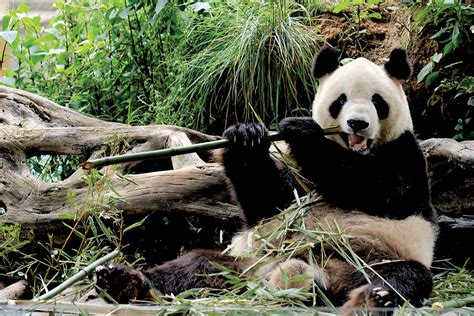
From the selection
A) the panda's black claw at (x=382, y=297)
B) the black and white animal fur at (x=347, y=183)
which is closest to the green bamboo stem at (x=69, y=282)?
the black and white animal fur at (x=347, y=183)

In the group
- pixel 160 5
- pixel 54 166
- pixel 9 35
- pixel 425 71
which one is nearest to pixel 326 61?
pixel 425 71

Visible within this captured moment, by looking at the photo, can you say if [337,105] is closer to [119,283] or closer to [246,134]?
[246,134]

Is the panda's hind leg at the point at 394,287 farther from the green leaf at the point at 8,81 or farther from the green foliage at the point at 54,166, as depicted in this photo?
the green leaf at the point at 8,81

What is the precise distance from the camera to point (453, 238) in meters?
3.66

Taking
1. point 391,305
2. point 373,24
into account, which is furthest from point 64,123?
point 391,305

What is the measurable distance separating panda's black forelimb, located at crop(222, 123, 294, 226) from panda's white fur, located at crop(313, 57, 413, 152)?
332mm

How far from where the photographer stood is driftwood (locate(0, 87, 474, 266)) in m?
3.62

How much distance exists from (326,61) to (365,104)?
415mm

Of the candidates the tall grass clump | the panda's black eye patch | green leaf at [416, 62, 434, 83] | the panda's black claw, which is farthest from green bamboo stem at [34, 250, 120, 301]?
green leaf at [416, 62, 434, 83]

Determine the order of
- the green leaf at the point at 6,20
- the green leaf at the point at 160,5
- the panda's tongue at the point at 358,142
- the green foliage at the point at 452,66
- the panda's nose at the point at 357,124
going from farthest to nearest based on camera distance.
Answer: the green leaf at the point at 6,20, the green leaf at the point at 160,5, the green foliage at the point at 452,66, the panda's tongue at the point at 358,142, the panda's nose at the point at 357,124

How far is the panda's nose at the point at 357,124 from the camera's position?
9.69ft

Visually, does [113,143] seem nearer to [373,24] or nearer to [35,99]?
[35,99]

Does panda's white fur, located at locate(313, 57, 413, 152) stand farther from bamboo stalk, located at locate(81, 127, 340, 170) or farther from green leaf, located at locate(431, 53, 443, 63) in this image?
green leaf, located at locate(431, 53, 443, 63)

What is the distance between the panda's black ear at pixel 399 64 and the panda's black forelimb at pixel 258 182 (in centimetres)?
75
